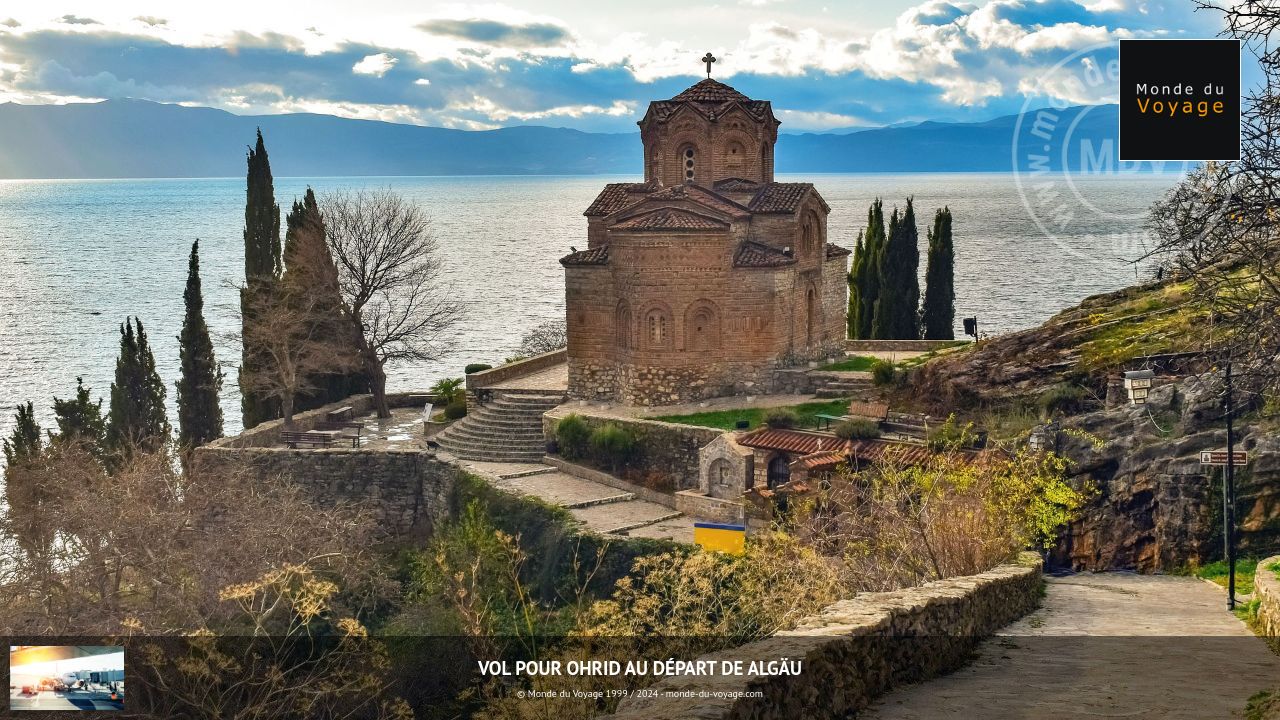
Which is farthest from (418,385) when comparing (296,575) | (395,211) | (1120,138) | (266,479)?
(1120,138)

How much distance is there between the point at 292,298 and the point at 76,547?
1483cm

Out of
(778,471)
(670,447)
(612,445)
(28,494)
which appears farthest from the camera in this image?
(612,445)

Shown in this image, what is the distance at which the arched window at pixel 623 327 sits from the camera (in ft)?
104

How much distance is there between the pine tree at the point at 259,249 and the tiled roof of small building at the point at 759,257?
13.9 metres

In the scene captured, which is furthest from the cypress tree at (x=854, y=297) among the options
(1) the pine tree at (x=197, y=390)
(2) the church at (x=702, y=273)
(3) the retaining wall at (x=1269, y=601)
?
(3) the retaining wall at (x=1269, y=601)

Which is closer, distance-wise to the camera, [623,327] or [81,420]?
[623,327]

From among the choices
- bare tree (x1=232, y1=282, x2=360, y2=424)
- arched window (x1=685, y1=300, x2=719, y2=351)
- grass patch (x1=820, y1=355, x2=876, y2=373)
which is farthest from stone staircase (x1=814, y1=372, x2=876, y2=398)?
bare tree (x1=232, y1=282, x2=360, y2=424)

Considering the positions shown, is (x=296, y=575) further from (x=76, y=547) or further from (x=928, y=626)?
(x=928, y=626)

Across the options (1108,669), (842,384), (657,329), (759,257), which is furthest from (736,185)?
(1108,669)

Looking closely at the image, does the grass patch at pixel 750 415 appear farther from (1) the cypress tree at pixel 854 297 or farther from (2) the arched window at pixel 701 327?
(1) the cypress tree at pixel 854 297

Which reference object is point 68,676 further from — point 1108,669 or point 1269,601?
point 1269,601

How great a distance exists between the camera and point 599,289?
106 feet

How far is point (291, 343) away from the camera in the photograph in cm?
3547

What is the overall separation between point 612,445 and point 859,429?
20.3ft
